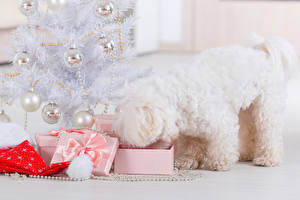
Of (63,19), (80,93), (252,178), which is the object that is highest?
(63,19)

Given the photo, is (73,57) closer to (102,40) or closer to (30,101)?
(102,40)

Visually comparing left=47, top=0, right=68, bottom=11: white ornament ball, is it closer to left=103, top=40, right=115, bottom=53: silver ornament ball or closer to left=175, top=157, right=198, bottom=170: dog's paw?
A: left=103, top=40, right=115, bottom=53: silver ornament ball

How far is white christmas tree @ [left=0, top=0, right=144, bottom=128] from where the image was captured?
7.30 ft

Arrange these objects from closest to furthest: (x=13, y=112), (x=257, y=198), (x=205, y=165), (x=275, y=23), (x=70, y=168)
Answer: (x=257, y=198) < (x=70, y=168) < (x=205, y=165) < (x=13, y=112) < (x=275, y=23)

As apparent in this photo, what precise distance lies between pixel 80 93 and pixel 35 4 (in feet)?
1.50

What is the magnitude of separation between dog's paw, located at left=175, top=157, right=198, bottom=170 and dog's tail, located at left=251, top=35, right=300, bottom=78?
0.54 m

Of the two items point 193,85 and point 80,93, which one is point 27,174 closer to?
point 80,93

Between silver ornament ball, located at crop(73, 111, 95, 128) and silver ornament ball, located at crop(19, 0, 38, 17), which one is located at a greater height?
silver ornament ball, located at crop(19, 0, 38, 17)

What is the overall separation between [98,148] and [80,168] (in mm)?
118

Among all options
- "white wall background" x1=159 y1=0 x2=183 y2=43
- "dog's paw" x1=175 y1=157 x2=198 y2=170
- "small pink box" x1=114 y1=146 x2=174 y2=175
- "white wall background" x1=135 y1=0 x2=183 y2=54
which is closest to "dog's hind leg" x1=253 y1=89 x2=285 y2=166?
"dog's paw" x1=175 y1=157 x2=198 y2=170

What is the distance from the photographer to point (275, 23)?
273 inches

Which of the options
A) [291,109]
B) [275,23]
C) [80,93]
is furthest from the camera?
[275,23]

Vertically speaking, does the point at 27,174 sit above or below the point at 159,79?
below

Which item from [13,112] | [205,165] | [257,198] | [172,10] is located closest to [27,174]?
[205,165]
